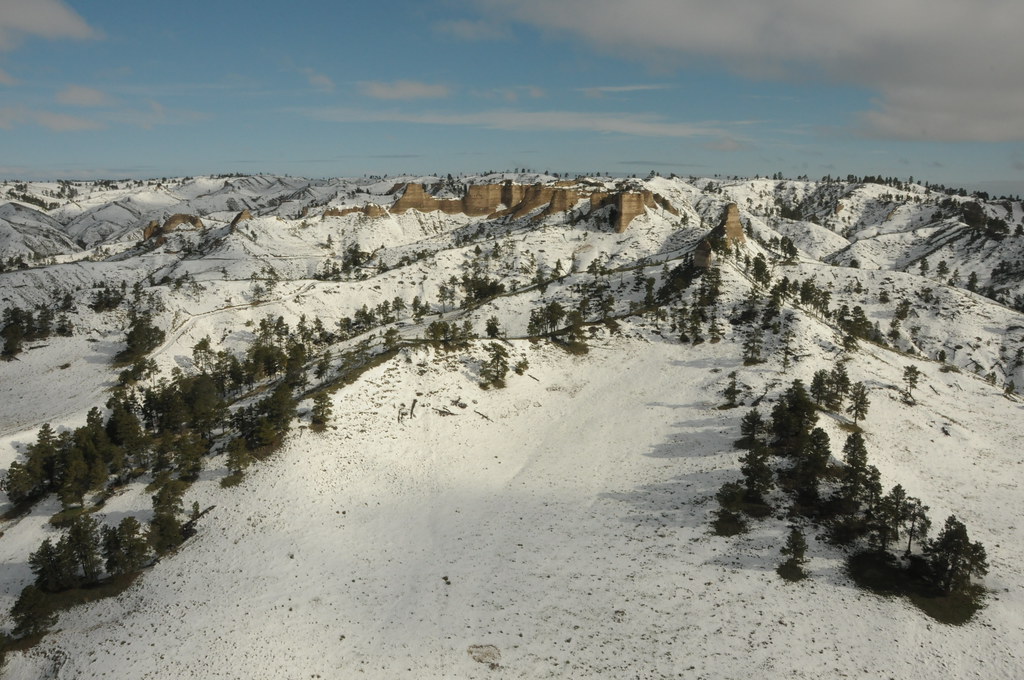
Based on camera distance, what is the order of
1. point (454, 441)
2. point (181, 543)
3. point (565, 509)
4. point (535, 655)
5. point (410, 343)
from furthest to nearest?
point (410, 343), point (454, 441), point (565, 509), point (181, 543), point (535, 655)

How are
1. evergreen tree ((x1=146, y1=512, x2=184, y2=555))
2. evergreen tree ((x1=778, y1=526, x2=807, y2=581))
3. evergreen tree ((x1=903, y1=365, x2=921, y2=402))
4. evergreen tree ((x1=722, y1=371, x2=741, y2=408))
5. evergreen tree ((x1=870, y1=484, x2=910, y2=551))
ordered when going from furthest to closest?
evergreen tree ((x1=903, y1=365, x2=921, y2=402))
evergreen tree ((x1=722, y1=371, x2=741, y2=408))
evergreen tree ((x1=146, y1=512, x2=184, y2=555))
evergreen tree ((x1=870, y1=484, x2=910, y2=551))
evergreen tree ((x1=778, y1=526, x2=807, y2=581))

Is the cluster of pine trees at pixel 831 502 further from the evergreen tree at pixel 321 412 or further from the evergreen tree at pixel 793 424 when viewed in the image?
the evergreen tree at pixel 321 412

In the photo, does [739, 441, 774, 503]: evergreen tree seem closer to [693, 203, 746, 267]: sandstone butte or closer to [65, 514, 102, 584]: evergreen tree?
[65, 514, 102, 584]: evergreen tree

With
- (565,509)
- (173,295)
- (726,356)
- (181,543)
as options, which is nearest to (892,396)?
(726,356)

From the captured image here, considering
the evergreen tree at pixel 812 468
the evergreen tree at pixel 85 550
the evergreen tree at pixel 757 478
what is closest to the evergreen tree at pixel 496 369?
the evergreen tree at pixel 757 478

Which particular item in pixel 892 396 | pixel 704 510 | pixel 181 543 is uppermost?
pixel 892 396

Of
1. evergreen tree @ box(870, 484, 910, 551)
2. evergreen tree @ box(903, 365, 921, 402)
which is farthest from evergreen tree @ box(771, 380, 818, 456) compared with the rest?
evergreen tree @ box(903, 365, 921, 402)

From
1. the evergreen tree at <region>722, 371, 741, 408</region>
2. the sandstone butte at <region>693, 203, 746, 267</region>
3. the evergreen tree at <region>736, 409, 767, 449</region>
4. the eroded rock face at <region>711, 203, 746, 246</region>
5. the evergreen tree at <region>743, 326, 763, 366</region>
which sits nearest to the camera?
the evergreen tree at <region>736, 409, 767, 449</region>

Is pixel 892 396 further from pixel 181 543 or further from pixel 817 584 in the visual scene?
pixel 181 543
